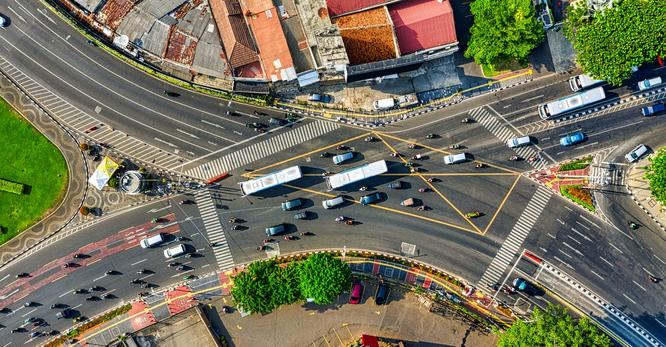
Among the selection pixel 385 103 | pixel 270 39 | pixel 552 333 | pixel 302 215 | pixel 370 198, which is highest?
pixel 270 39

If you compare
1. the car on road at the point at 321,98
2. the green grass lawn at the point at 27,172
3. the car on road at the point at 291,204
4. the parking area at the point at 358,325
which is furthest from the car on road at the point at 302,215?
the green grass lawn at the point at 27,172

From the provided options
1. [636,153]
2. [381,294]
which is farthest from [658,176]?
[381,294]

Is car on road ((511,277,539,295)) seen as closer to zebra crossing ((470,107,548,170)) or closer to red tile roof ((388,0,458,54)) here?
zebra crossing ((470,107,548,170))

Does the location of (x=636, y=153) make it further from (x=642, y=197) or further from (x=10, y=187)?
(x=10, y=187)

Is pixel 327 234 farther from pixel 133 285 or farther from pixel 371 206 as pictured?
pixel 133 285

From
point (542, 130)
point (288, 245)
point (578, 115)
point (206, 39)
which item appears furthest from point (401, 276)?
point (206, 39)

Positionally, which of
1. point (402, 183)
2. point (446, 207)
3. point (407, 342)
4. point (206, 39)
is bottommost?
point (407, 342)
